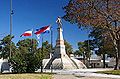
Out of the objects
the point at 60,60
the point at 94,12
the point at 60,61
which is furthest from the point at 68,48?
the point at 94,12

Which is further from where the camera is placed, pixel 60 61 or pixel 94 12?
pixel 60 61

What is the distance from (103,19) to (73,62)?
1004 inches

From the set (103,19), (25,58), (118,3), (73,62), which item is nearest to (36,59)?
(25,58)

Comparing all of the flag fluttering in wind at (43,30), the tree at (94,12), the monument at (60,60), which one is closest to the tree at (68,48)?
the monument at (60,60)

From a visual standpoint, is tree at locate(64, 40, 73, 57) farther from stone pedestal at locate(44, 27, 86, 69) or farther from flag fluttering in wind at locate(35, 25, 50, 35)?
flag fluttering in wind at locate(35, 25, 50, 35)

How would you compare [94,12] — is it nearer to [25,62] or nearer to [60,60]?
[25,62]

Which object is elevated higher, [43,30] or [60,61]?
[43,30]

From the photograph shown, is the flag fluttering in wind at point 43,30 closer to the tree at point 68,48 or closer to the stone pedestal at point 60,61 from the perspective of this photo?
the stone pedestal at point 60,61

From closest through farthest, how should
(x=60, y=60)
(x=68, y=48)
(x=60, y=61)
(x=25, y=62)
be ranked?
(x=25, y=62)
(x=60, y=61)
(x=60, y=60)
(x=68, y=48)

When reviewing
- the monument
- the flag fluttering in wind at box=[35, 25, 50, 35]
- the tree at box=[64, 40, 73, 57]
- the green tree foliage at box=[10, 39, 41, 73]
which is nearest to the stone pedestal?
the monument

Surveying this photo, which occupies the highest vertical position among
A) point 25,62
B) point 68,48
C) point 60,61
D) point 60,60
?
point 68,48

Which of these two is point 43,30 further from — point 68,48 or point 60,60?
point 68,48

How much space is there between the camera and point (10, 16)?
131 ft

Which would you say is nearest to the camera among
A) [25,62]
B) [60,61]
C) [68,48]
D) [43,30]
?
[25,62]
